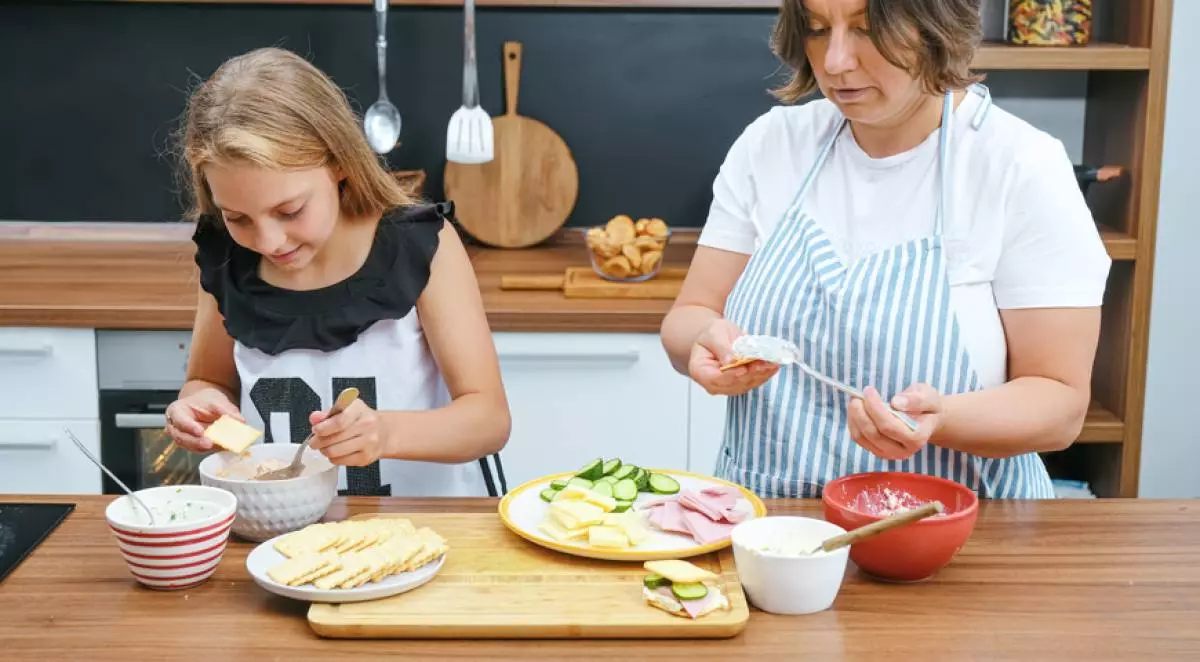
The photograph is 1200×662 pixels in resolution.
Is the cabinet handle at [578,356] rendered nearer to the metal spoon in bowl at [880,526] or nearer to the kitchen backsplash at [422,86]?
the kitchen backsplash at [422,86]

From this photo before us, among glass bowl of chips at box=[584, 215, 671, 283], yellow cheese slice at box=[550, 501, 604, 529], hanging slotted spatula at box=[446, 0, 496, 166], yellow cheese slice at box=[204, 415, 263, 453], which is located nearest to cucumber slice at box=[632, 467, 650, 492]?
yellow cheese slice at box=[550, 501, 604, 529]

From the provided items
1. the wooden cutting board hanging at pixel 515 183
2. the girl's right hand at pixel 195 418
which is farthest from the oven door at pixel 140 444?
the girl's right hand at pixel 195 418

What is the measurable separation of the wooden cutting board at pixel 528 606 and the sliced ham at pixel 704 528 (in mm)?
18

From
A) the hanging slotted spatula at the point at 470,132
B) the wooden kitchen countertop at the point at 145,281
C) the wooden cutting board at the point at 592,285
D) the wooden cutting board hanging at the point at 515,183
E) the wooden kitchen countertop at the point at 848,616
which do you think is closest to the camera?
the wooden kitchen countertop at the point at 848,616

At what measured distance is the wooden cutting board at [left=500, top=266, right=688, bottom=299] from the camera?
266 centimetres

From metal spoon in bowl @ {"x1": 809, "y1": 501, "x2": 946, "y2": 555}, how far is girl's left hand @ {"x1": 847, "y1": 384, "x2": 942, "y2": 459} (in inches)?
5.3

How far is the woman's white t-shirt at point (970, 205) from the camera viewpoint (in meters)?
1.54

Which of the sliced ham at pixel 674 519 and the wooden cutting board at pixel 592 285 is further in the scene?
the wooden cutting board at pixel 592 285

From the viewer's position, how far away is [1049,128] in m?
3.15

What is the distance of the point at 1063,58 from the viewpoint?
2762 mm

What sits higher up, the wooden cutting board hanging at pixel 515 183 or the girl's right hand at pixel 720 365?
the wooden cutting board hanging at pixel 515 183

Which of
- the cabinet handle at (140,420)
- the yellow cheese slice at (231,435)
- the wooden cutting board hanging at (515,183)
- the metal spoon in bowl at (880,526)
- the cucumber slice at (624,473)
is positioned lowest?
the cabinet handle at (140,420)

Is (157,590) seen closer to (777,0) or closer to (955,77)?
(955,77)

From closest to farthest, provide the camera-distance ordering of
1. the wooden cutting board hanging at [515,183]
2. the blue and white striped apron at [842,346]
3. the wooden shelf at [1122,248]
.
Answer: the blue and white striped apron at [842,346] → the wooden shelf at [1122,248] → the wooden cutting board hanging at [515,183]
